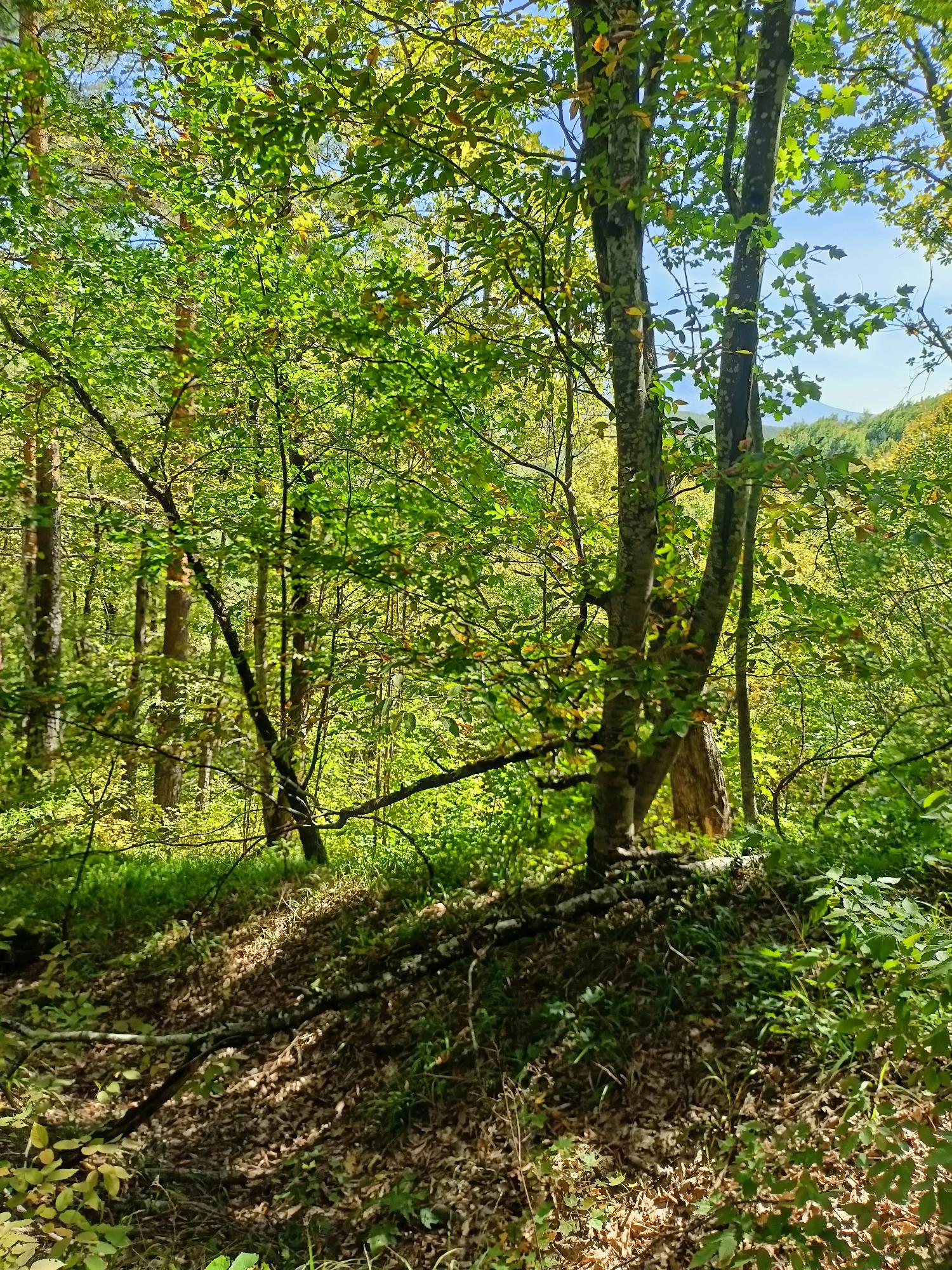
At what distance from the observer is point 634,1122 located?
3.11 m

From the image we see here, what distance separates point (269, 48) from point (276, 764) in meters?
4.43

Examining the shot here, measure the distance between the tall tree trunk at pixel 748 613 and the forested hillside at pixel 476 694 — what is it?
7 centimetres

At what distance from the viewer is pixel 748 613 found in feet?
13.6

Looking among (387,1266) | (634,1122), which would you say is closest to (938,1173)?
(634,1122)

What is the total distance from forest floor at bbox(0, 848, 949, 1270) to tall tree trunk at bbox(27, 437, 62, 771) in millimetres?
1729

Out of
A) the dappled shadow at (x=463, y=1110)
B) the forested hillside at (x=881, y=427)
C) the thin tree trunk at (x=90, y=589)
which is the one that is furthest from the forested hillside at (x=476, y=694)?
the forested hillside at (x=881, y=427)

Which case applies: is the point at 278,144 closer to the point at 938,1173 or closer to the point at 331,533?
the point at 331,533

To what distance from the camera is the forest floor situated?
2805 mm

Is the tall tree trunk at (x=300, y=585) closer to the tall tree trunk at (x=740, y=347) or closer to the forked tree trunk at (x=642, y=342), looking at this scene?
the forked tree trunk at (x=642, y=342)

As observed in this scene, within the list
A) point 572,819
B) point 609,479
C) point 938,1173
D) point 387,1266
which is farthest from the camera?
point 609,479

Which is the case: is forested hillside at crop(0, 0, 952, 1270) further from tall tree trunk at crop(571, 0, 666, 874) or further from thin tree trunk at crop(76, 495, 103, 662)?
thin tree trunk at crop(76, 495, 103, 662)

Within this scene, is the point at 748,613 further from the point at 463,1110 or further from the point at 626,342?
the point at 463,1110

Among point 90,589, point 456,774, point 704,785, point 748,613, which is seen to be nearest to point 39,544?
point 90,589

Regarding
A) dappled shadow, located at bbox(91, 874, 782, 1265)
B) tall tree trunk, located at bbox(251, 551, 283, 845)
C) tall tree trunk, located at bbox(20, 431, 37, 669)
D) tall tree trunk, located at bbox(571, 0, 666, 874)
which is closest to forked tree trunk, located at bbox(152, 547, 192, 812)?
tall tree trunk, located at bbox(251, 551, 283, 845)
